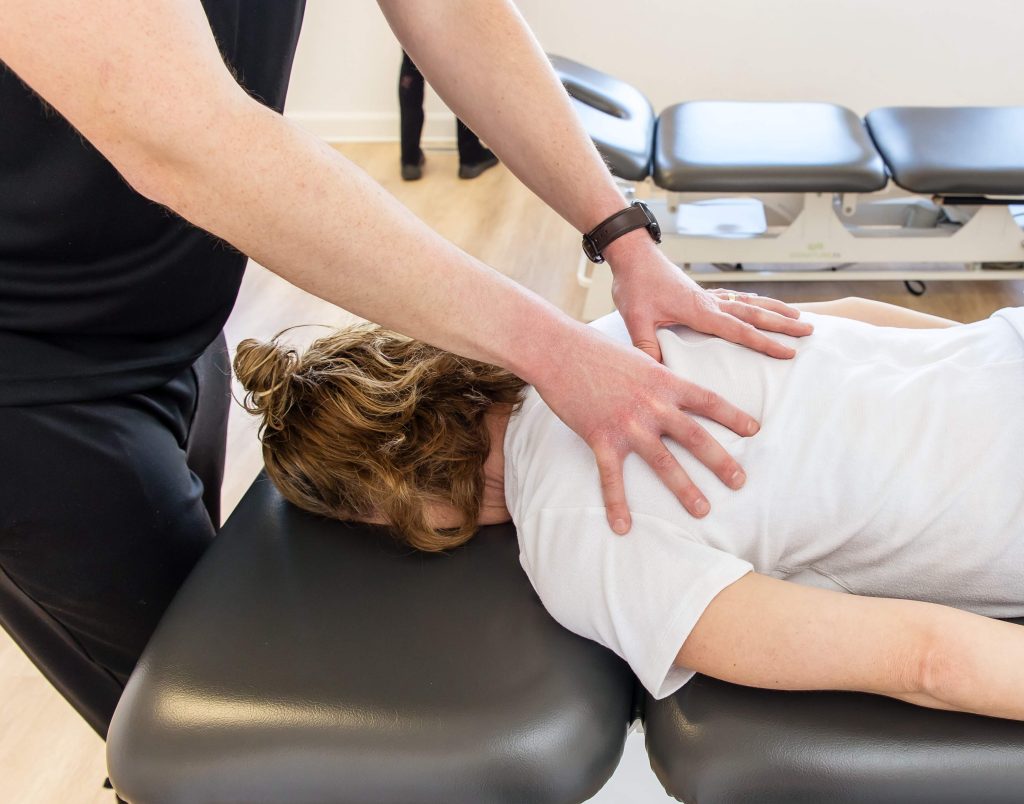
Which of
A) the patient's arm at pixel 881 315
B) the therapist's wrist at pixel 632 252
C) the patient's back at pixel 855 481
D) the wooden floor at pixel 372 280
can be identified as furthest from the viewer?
the wooden floor at pixel 372 280

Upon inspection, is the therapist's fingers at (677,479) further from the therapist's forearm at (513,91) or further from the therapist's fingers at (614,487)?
the therapist's forearm at (513,91)

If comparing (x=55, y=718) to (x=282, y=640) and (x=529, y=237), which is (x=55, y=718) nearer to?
(x=282, y=640)

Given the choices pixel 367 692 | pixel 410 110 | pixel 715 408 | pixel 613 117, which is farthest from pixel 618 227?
pixel 410 110

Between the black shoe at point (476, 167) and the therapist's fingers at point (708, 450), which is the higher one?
the therapist's fingers at point (708, 450)

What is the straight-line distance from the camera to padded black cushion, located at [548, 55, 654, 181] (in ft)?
7.12

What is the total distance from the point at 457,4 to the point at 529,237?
1.86 meters

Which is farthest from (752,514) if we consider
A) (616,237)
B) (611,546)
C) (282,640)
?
(282,640)

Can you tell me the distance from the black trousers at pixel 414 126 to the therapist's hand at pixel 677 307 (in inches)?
91.3

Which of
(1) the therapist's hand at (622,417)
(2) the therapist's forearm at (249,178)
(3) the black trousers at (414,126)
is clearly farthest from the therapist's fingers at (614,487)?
(3) the black trousers at (414,126)

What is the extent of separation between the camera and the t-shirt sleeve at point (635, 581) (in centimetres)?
84

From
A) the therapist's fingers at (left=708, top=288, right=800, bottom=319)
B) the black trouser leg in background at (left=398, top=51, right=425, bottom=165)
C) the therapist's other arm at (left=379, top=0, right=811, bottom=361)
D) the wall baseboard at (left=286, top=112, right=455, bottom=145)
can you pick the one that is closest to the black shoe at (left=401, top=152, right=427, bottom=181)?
the black trouser leg in background at (left=398, top=51, right=425, bottom=165)

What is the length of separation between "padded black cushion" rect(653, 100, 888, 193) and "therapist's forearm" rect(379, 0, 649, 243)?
106cm

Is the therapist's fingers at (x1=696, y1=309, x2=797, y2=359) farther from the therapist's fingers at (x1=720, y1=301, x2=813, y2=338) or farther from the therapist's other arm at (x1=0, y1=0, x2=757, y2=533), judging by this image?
the therapist's other arm at (x1=0, y1=0, x2=757, y2=533)

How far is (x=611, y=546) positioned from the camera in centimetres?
88
